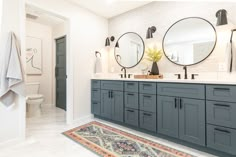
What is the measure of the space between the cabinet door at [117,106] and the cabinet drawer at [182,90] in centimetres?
79

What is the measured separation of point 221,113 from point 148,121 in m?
0.99

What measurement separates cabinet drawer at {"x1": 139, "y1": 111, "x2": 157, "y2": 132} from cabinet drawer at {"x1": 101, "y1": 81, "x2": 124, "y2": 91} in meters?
0.60

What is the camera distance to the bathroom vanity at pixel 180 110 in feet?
5.57

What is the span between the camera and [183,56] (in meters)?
2.58

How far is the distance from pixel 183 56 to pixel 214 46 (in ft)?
1.50

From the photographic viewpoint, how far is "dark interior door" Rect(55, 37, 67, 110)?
4.12m

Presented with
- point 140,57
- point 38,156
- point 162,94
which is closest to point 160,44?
point 140,57

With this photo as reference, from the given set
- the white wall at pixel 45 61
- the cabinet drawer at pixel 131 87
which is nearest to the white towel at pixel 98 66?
the cabinet drawer at pixel 131 87

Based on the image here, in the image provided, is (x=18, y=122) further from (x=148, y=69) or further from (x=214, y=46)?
→ (x=214, y=46)

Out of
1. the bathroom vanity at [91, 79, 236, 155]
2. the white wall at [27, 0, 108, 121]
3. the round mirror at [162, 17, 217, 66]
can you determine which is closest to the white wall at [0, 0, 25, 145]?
the white wall at [27, 0, 108, 121]

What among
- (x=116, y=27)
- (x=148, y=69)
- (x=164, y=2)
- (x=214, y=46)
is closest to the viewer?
(x=214, y=46)

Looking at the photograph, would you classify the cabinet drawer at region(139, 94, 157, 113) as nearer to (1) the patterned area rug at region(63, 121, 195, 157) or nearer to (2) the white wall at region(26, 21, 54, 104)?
(1) the patterned area rug at region(63, 121, 195, 157)

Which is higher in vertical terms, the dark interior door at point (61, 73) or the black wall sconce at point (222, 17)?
the black wall sconce at point (222, 17)

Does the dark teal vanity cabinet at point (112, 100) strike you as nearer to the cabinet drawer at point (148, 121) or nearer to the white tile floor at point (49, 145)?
the white tile floor at point (49, 145)
